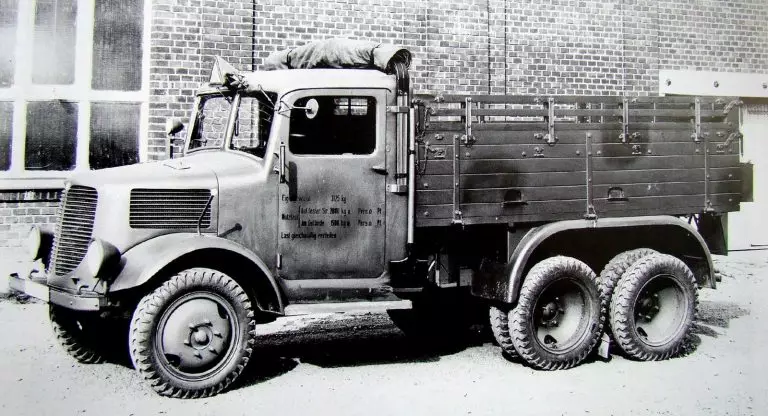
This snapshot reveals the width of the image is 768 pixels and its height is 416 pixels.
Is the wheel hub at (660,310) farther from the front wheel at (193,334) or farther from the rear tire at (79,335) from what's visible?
the rear tire at (79,335)

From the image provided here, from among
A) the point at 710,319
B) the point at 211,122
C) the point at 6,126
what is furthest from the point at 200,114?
the point at 710,319

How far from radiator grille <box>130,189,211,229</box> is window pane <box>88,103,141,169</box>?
4.13 metres

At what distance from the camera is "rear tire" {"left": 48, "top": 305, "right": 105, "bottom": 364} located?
5469 millimetres

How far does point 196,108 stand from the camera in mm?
6109

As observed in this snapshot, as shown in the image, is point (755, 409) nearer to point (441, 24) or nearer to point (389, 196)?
point (389, 196)

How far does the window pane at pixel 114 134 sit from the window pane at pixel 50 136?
0.25 metres

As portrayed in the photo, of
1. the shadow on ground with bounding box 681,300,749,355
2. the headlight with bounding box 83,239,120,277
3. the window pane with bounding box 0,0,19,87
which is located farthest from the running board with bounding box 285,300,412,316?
the window pane with bounding box 0,0,19,87

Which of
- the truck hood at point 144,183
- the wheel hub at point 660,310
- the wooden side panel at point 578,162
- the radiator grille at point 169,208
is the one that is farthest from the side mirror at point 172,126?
the wheel hub at point 660,310

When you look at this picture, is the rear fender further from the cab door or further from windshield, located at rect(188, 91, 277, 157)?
windshield, located at rect(188, 91, 277, 157)

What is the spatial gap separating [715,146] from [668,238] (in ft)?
3.08

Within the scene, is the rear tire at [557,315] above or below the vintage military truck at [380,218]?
below

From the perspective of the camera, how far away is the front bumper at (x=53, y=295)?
15.0ft

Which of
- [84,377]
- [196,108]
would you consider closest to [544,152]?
[196,108]

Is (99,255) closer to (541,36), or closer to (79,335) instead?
(79,335)
